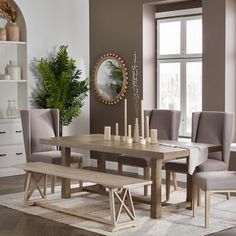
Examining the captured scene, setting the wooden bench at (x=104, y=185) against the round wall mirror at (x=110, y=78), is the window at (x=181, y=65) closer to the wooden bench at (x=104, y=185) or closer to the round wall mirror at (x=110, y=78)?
the round wall mirror at (x=110, y=78)

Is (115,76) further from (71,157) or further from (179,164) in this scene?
(179,164)

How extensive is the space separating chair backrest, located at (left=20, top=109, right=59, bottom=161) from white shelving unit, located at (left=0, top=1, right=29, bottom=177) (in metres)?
0.91

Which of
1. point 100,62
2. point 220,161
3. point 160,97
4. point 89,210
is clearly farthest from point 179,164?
point 100,62

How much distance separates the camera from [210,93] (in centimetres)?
710

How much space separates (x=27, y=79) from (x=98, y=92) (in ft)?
3.58

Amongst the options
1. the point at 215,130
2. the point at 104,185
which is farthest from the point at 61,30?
the point at 104,185

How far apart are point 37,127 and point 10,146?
3.42 feet

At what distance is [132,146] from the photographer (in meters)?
5.67

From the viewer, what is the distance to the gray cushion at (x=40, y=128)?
690cm

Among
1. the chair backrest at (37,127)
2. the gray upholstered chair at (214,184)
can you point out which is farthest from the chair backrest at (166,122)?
the gray upholstered chair at (214,184)

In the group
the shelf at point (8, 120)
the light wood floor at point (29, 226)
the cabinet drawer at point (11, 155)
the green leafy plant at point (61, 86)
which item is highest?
the green leafy plant at point (61, 86)

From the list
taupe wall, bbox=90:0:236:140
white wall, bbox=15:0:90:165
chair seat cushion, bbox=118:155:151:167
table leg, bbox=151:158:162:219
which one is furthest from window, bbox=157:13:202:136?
table leg, bbox=151:158:162:219

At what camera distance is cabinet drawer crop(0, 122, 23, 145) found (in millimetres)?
7742

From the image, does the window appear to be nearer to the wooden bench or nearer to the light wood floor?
the wooden bench
